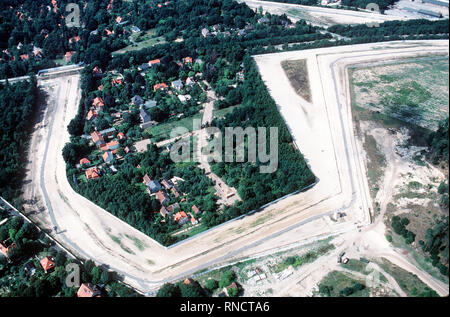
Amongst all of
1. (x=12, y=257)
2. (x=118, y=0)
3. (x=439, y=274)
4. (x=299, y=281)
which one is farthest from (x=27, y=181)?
(x=118, y=0)

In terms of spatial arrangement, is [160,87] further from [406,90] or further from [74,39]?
[406,90]

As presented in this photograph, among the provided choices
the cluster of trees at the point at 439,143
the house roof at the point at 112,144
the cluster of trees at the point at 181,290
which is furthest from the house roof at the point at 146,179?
the cluster of trees at the point at 439,143

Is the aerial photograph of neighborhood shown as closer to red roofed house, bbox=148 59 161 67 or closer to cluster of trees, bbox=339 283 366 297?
cluster of trees, bbox=339 283 366 297

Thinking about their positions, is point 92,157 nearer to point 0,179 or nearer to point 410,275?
point 0,179

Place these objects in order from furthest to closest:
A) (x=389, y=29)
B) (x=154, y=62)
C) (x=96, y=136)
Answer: (x=389, y=29) < (x=154, y=62) < (x=96, y=136)

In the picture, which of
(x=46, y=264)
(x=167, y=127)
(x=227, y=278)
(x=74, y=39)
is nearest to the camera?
(x=227, y=278)

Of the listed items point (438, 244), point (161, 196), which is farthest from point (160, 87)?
point (438, 244)
